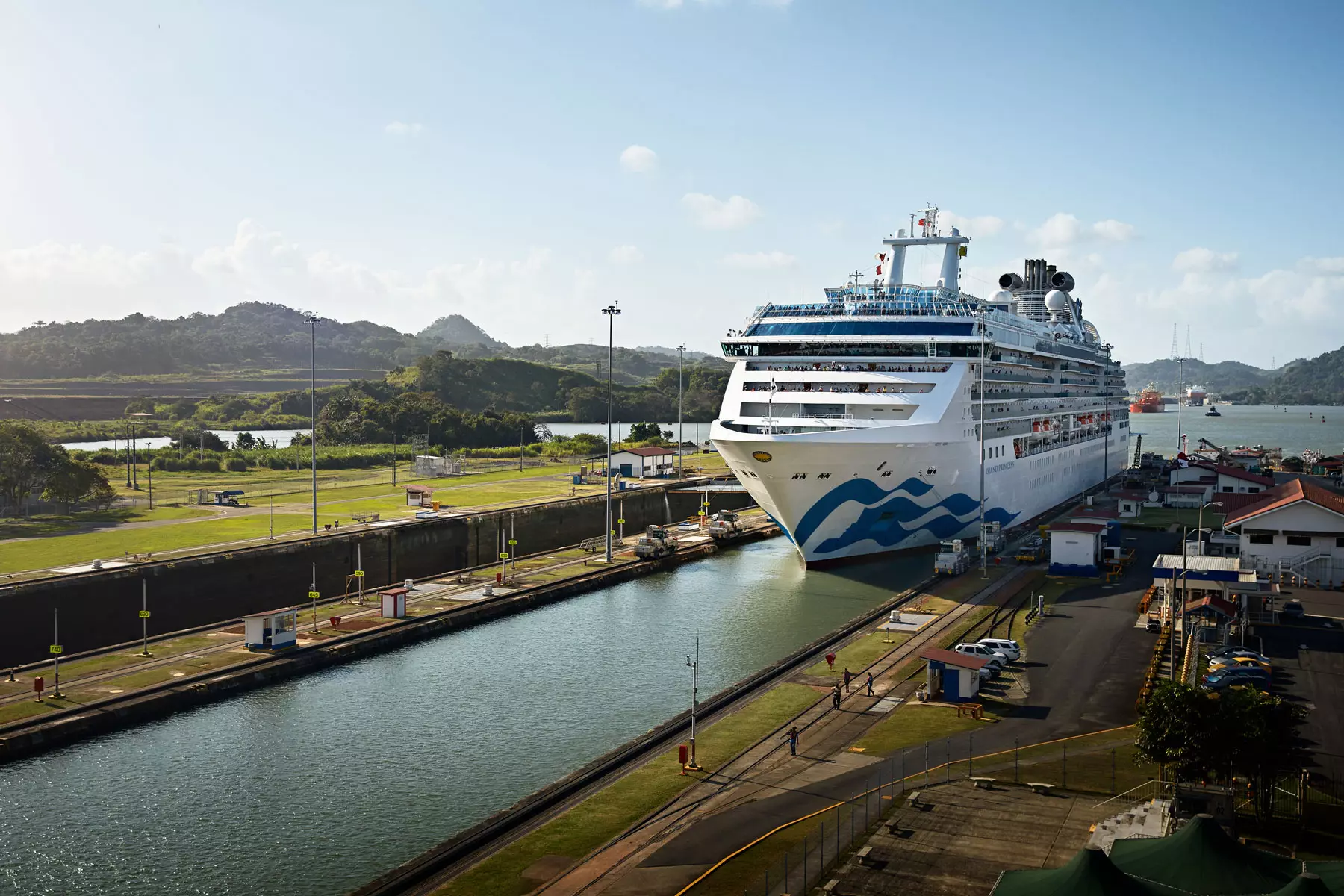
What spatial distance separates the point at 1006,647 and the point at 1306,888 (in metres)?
20.8

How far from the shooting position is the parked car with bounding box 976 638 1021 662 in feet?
116

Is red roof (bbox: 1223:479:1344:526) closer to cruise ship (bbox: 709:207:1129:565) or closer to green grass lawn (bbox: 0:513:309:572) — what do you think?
cruise ship (bbox: 709:207:1129:565)

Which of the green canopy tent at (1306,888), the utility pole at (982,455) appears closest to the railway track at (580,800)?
the green canopy tent at (1306,888)

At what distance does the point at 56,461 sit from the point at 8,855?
46212 mm

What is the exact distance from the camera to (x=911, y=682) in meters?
33.2

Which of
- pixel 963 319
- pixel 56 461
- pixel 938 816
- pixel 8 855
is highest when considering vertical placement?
pixel 963 319

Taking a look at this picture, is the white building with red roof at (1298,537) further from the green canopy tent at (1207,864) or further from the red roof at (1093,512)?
the green canopy tent at (1207,864)

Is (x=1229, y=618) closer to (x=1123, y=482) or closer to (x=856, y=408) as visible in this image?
(x=856, y=408)

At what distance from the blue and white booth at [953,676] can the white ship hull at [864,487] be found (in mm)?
16660

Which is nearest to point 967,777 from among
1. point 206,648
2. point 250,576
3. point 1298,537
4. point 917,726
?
point 917,726

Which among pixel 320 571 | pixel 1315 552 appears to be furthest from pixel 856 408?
pixel 320 571

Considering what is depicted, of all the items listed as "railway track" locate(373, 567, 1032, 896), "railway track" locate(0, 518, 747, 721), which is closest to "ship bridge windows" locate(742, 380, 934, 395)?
"railway track" locate(0, 518, 747, 721)

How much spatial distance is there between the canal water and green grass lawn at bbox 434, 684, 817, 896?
266 centimetres

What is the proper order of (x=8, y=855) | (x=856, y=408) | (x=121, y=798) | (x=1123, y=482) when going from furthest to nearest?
(x=1123, y=482) → (x=856, y=408) → (x=121, y=798) → (x=8, y=855)
